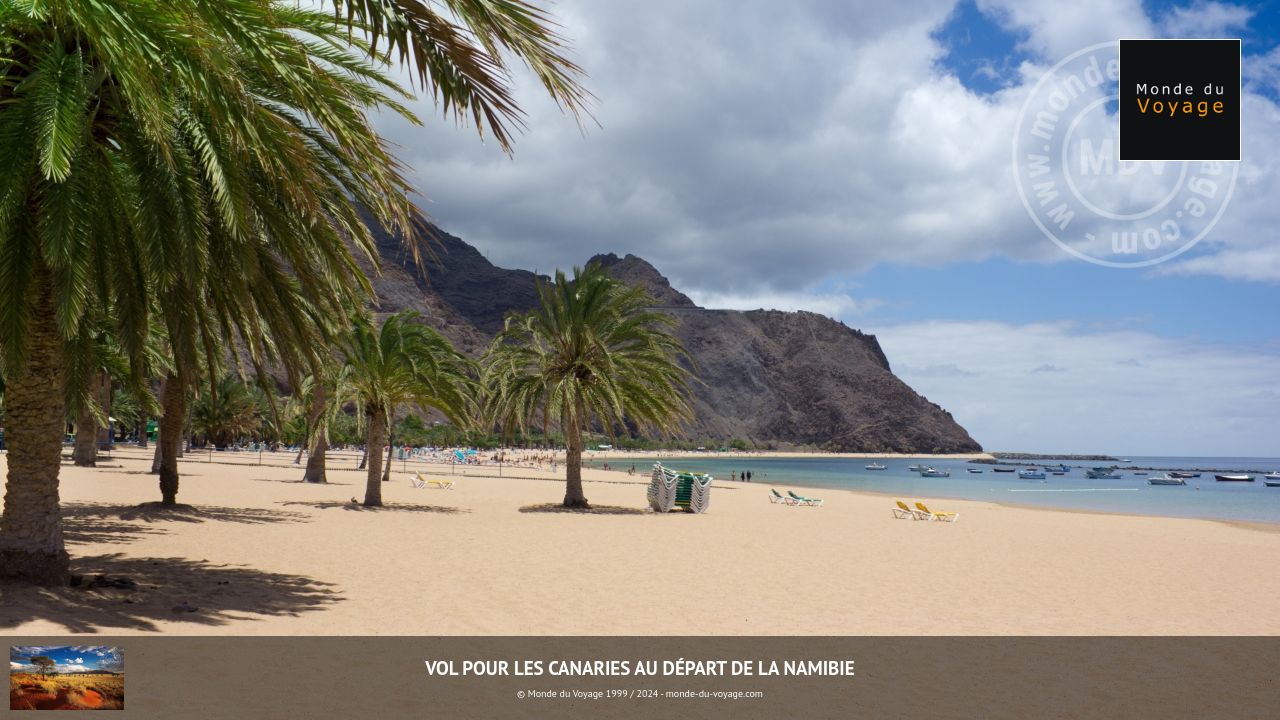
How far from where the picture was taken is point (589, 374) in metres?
21.3

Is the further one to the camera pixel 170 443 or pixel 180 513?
pixel 170 443

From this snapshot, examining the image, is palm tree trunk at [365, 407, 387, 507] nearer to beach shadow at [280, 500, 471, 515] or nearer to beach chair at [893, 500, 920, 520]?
beach shadow at [280, 500, 471, 515]

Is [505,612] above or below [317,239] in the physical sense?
below

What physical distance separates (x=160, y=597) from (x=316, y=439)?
20.4 metres

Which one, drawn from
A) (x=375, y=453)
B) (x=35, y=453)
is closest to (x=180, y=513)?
(x=375, y=453)

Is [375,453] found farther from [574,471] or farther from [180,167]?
[180,167]

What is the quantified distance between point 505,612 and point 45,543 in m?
4.41

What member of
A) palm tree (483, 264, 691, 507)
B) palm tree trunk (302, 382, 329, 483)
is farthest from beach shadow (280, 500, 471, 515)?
palm tree trunk (302, 382, 329, 483)

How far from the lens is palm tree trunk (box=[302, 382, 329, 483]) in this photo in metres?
24.9

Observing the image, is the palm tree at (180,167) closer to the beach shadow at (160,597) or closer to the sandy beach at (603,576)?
the beach shadow at (160,597)
